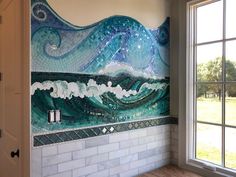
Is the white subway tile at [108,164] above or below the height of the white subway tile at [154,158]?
above

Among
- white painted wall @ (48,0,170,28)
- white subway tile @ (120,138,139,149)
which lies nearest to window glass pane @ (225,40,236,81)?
white painted wall @ (48,0,170,28)

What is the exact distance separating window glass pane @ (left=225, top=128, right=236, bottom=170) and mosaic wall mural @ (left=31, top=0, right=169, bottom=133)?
2.00 feet

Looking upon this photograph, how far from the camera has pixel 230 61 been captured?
72.0 inches

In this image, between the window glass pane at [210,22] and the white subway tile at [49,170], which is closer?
the white subway tile at [49,170]

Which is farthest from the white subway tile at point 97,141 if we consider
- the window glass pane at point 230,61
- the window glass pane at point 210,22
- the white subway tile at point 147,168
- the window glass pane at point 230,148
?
the window glass pane at point 210,22

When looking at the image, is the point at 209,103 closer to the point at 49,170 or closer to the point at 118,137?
the point at 118,137

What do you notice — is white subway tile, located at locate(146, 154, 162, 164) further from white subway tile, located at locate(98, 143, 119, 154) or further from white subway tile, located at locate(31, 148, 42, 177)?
white subway tile, located at locate(31, 148, 42, 177)

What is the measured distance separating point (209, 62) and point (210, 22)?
1.20ft

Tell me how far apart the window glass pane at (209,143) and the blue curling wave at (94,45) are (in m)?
0.65

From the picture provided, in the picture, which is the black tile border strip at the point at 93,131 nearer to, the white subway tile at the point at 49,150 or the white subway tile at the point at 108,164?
the white subway tile at the point at 49,150

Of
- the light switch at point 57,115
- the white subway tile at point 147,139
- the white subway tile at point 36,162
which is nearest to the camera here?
the white subway tile at point 36,162

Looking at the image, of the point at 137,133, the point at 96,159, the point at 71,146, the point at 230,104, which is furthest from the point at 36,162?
the point at 230,104

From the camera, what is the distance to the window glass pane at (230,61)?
1.81 m

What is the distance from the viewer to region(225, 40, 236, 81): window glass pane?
5.94ft
